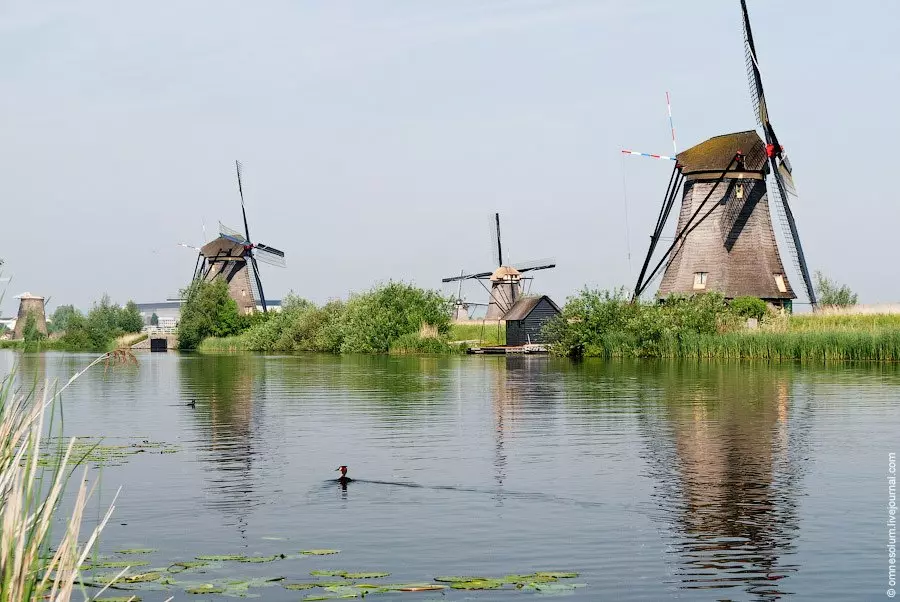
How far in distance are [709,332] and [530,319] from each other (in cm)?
1844

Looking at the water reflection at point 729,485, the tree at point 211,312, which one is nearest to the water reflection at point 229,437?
the water reflection at point 729,485

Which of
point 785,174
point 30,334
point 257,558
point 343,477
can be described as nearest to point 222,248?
point 785,174

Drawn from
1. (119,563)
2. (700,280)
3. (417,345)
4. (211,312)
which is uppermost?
(211,312)

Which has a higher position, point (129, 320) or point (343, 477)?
point (129, 320)

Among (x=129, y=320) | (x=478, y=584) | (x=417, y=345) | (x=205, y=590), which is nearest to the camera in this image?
(x=205, y=590)

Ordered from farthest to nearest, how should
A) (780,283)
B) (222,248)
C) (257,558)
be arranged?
(222,248)
(780,283)
(257,558)

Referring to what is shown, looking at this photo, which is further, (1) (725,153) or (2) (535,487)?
(1) (725,153)

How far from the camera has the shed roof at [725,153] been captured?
5334cm

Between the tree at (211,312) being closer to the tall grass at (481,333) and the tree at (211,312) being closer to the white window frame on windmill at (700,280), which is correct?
the tall grass at (481,333)

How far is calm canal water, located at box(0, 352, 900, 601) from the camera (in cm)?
1023

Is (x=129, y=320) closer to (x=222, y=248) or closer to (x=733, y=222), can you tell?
(x=222, y=248)

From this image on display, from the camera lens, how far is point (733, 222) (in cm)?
5344

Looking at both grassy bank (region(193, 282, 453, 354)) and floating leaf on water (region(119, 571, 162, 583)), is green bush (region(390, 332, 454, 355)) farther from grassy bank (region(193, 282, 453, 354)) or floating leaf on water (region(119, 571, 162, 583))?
floating leaf on water (region(119, 571, 162, 583))

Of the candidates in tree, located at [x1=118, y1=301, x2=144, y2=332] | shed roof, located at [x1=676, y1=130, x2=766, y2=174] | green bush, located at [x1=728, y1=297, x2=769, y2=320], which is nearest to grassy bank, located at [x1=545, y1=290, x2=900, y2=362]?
green bush, located at [x1=728, y1=297, x2=769, y2=320]
